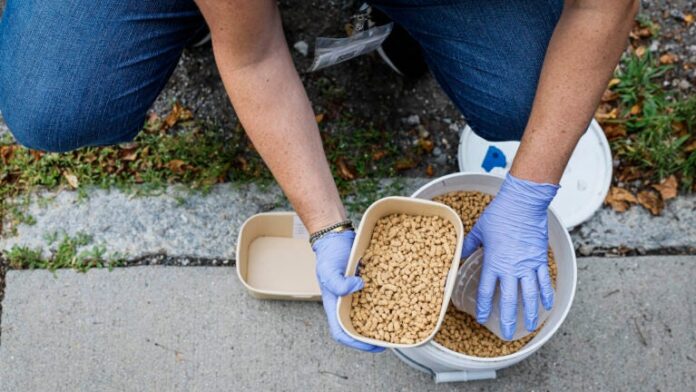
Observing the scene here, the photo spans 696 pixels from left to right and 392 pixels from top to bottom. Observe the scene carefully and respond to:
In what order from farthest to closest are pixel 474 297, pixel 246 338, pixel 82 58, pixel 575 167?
pixel 575 167, pixel 246 338, pixel 474 297, pixel 82 58

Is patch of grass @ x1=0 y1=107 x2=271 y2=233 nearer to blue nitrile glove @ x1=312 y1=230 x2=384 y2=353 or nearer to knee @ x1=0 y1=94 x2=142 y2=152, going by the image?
knee @ x1=0 y1=94 x2=142 y2=152

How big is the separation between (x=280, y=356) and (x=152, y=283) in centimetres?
44

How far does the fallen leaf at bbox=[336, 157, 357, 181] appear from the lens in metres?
2.00

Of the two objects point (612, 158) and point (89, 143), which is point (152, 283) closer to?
point (89, 143)

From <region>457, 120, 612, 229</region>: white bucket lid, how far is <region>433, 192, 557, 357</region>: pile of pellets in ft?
0.93

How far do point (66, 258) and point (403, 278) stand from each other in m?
1.08

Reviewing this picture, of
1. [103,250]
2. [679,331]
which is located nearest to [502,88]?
[679,331]

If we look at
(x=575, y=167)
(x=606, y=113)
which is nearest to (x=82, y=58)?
(x=575, y=167)

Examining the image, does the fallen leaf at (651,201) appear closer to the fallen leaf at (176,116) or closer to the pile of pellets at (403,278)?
the pile of pellets at (403,278)

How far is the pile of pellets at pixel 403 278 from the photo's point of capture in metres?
1.40

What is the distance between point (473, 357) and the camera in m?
1.42

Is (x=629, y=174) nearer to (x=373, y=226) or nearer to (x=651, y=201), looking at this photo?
(x=651, y=201)

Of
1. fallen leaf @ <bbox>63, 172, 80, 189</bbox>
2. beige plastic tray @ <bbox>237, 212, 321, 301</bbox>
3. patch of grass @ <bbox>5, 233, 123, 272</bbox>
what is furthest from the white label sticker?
fallen leaf @ <bbox>63, 172, 80, 189</bbox>

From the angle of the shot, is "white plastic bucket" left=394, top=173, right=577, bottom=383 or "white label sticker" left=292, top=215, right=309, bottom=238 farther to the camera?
"white label sticker" left=292, top=215, right=309, bottom=238
